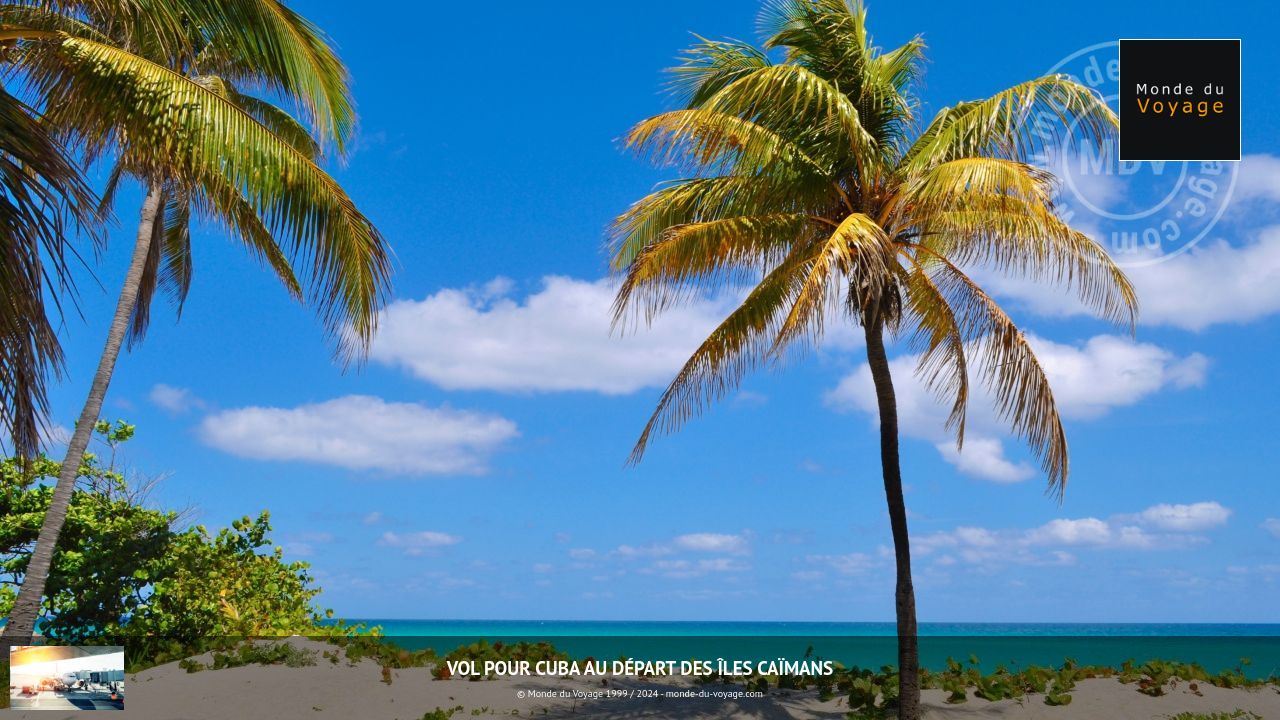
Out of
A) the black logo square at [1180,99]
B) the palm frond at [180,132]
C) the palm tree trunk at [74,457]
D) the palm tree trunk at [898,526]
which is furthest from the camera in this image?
the palm tree trunk at [74,457]

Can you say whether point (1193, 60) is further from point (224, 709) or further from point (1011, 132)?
point (224, 709)

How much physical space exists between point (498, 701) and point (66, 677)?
4137 millimetres

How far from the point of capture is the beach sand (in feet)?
32.7

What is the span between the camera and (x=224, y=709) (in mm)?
9883

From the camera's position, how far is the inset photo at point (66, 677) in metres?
8.14

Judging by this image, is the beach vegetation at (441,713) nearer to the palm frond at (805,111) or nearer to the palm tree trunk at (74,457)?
the palm tree trunk at (74,457)

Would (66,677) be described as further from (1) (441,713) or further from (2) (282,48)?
(2) (282,48)

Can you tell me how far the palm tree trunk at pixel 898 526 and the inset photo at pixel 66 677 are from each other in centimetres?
721

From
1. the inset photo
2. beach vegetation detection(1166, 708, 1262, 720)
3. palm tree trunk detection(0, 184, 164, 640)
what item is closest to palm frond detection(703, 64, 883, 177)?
beach vegetation detection(1166, 708, 1262, 720)

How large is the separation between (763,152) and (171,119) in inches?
222

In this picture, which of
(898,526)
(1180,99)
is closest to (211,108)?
(898,526)

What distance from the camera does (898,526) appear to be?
9.95m

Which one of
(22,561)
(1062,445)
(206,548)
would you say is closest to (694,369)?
(1062,445)

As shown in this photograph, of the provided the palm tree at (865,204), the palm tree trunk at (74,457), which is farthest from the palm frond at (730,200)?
the palm tree trunk at (74,457)
